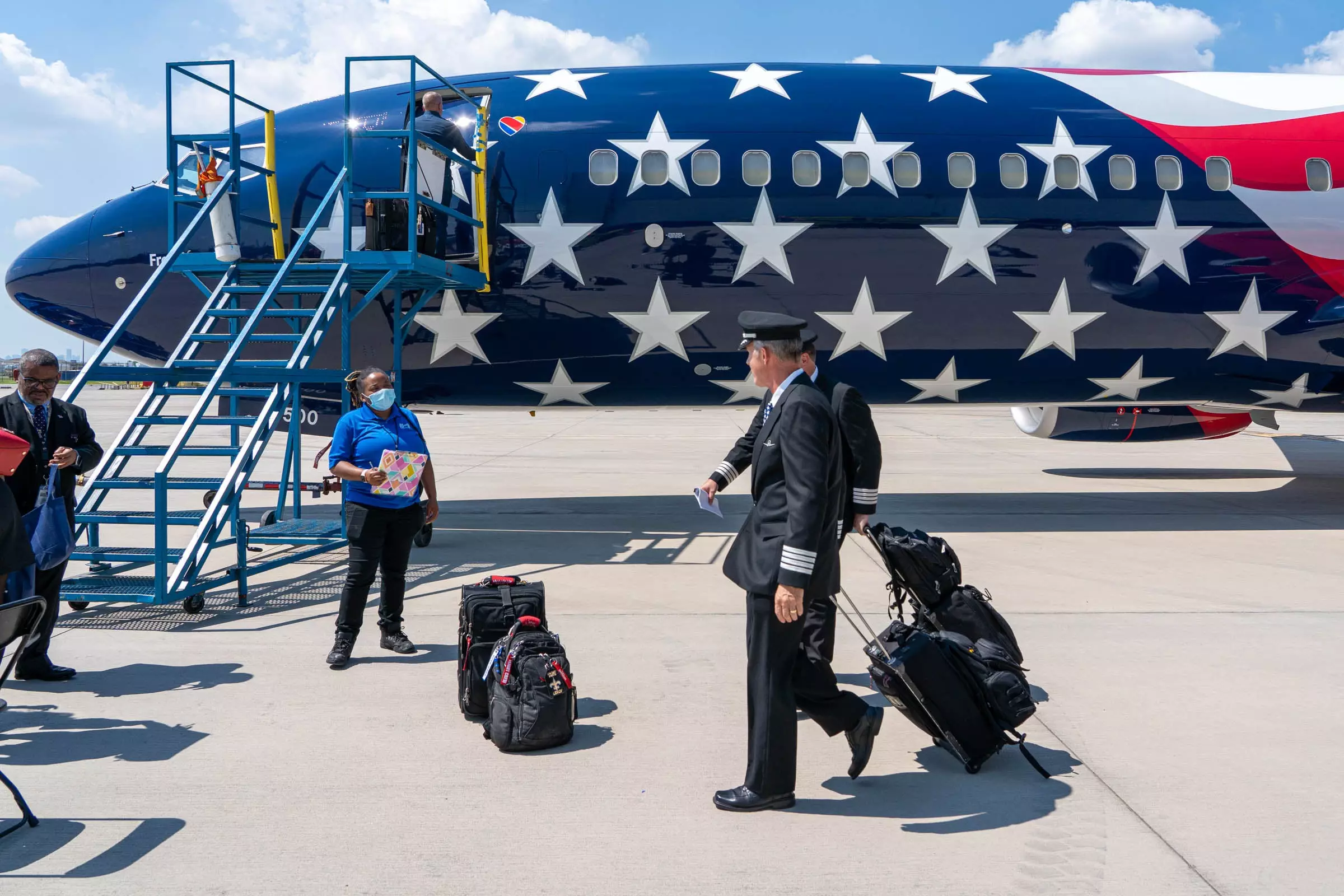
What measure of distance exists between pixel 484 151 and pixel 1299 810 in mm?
8496

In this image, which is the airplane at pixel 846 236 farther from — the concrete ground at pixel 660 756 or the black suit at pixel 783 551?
the black suit at pixel 783 551

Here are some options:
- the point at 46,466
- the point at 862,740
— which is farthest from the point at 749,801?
the point at 46,466

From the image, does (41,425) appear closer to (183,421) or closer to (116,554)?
(183,421)

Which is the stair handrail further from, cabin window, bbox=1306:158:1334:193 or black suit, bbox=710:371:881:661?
cabin window, bbox=1306:158:1334:193

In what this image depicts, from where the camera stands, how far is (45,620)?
215 inches

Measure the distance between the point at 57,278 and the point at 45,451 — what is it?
523 centimetres

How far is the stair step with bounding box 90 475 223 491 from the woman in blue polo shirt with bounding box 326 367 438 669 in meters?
1.66

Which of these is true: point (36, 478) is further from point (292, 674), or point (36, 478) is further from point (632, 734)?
point (632, 734)

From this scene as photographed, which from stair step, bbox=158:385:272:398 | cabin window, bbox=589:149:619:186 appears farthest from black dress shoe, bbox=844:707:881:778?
cabin window, bbox=589:149:619:186

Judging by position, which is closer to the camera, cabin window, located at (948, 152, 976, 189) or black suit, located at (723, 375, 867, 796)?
black suit, located at (723, 375, 867, 796)

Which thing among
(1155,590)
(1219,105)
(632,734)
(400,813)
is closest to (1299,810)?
(632,734)

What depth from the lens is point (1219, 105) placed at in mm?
11117

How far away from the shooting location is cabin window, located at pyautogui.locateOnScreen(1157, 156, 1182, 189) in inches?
420

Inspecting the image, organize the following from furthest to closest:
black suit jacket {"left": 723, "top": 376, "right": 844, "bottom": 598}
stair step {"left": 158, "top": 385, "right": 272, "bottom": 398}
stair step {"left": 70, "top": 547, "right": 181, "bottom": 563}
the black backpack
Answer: stair step {"left": 158, "top": 385, "right": 272, "bottom": 398} → stair step {"left": 70, "top": 547, "right": 181, "bottom": 563} → the black backpack → black suit jacket {"left": 723, "top": 376, "right": 844, "bottom": 598}
